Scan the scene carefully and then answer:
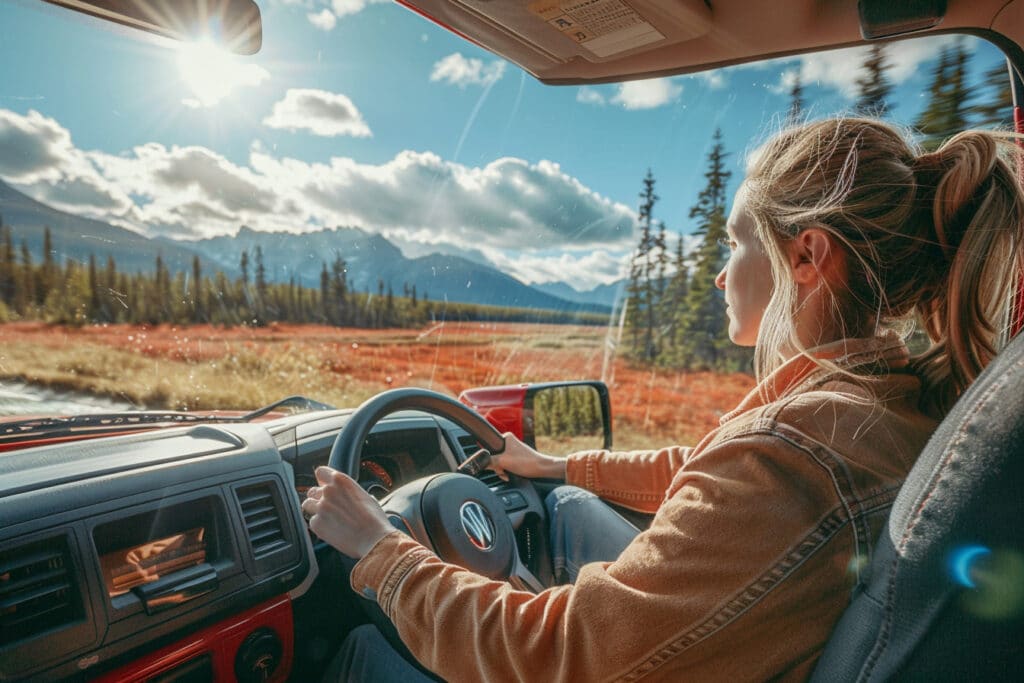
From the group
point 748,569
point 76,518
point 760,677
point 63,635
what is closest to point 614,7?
point 748,569

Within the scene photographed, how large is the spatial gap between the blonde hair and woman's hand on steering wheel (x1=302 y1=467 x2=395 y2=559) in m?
0.86

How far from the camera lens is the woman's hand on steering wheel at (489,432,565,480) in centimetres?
208

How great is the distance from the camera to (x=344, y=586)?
1858 mm

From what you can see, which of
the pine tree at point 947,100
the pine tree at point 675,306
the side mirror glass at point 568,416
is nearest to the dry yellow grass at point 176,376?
the side mirror glass at point 568,416

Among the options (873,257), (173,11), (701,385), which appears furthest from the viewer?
(701,385)

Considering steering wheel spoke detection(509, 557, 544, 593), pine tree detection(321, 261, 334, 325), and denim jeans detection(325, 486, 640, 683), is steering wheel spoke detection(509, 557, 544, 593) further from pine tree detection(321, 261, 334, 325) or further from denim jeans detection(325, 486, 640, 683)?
pine tree detection(321, 261, 334, 325)

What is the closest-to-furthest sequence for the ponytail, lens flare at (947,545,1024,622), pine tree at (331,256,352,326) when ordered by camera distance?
lens flare at (947,545,1024,622) → the ponytail → pine tree at (331,256,352,326)

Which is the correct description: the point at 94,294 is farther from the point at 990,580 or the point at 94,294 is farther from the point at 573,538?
the point at 990,580

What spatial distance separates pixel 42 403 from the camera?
1.97 meters

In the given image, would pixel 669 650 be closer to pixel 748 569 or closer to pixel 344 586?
pixel 748 569

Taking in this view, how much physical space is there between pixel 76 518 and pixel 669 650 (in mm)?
1163

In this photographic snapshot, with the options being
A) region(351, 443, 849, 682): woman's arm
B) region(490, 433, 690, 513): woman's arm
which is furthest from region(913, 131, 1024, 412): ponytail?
region(490, 433, 690, 513): woman's arm

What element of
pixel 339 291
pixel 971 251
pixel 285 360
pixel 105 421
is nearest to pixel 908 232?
pixel 971 251

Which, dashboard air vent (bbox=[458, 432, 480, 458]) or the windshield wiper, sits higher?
the windshield wiper
